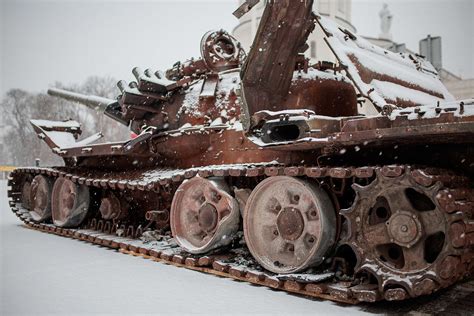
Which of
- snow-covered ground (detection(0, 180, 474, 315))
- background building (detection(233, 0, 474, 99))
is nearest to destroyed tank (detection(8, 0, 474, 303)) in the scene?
snow-covered ground (detection(0, 180, 474, 315))

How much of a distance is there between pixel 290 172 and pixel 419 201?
133cm

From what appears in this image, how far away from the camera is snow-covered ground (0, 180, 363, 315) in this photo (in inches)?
160

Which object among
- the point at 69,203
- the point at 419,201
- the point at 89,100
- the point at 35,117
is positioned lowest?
the point at 69,203

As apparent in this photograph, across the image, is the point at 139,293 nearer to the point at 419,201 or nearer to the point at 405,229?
the point at 405,229

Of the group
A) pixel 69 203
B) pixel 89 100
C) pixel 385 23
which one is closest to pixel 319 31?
pixel 385 23

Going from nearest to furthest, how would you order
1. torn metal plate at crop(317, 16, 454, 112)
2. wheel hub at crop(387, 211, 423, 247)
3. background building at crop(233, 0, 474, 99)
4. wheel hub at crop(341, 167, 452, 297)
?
wheel hub at crop(341, 167, 452, 297) → wheel hub at crop(387, 211, 423, 247) → torn metal plate at crop(317, 16, 454, 112) → background building at crop(233, 0, 474, 99)

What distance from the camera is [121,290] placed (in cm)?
469

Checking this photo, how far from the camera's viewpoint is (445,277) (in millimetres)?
3574

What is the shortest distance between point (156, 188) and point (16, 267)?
2.21 m

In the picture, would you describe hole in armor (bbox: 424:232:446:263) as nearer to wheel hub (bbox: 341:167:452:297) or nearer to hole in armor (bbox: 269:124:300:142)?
wheel hub (bbox: 341:167:452:297)

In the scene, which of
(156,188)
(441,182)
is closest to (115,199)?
(156,188)

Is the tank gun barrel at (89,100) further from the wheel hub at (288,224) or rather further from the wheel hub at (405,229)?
the wheel hub at (405,229)

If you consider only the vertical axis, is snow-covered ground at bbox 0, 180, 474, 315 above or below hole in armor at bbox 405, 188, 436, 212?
below

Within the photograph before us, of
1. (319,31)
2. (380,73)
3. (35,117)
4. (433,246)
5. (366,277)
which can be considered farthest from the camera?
(319,31)
